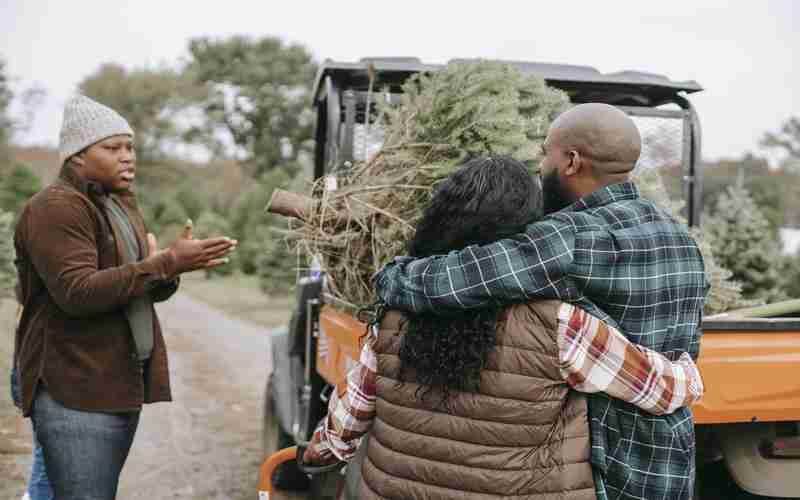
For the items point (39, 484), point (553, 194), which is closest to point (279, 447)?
point (39, 484)

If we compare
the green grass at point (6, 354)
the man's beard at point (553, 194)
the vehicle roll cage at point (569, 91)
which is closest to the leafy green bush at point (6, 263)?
the green grass at point (6, 354)

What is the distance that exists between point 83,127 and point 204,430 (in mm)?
4606

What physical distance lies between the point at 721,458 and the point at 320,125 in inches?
119

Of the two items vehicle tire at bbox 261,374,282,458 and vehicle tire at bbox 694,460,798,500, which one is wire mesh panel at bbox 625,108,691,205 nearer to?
vehicle tire at bbox 694,460,798,500

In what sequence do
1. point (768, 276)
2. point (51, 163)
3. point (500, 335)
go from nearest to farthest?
1. point (500, 335)
2. point (768, 276)
3. point (51, 163)

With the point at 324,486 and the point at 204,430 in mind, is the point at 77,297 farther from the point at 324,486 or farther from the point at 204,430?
the point at 204,430

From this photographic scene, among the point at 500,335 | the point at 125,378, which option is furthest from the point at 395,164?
the point at 500,335

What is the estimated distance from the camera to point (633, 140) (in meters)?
2.04

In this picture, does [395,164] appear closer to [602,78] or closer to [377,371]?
[377,371]

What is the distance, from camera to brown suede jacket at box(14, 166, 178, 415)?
8.09 feet

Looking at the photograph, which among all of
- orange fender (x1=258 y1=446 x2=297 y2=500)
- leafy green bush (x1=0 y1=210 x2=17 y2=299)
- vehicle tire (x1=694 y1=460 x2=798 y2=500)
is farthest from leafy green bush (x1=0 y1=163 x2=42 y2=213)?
vehicle tire (x1=694 y1=460 x2=798 y2=500)

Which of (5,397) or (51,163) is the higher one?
(5,397)

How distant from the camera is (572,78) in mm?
4316

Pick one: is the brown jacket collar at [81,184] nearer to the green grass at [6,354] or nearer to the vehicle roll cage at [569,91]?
the vehicle roll cage at [569,91]
